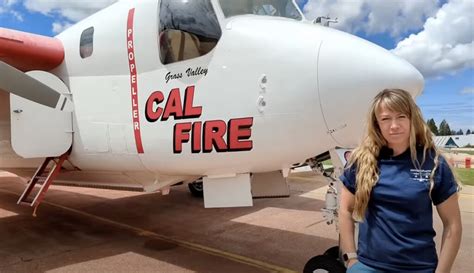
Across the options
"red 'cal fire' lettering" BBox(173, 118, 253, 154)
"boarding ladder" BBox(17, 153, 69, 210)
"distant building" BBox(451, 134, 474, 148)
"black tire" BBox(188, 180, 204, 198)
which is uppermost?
"red 'cal fire' lettering" BBox(173, 118, 253, 154)

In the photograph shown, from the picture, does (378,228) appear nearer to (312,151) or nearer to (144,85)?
(312,151)

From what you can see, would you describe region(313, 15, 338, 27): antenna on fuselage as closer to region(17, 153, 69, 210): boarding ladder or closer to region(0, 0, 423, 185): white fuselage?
region(0, 0, 423, 185): white fuselage

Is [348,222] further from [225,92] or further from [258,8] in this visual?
[258,8]

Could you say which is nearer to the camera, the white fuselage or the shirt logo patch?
the shirt logo patch

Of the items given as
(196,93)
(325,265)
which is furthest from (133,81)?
(325,265)

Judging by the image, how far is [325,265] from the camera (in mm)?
3838

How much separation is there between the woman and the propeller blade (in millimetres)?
4013

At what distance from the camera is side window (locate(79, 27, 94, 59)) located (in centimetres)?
565

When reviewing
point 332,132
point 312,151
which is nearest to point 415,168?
point 332,132

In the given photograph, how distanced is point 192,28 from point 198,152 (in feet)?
4.53

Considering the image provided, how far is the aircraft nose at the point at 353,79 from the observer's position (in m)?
3.39

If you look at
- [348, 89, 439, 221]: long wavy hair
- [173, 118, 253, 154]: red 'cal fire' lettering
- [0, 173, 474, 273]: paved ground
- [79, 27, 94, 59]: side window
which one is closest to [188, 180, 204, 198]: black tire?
[0, 173, 474, 273]: paved ground

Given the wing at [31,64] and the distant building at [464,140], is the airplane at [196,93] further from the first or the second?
the distant building at [464,140]

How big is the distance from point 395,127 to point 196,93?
2.53 m
